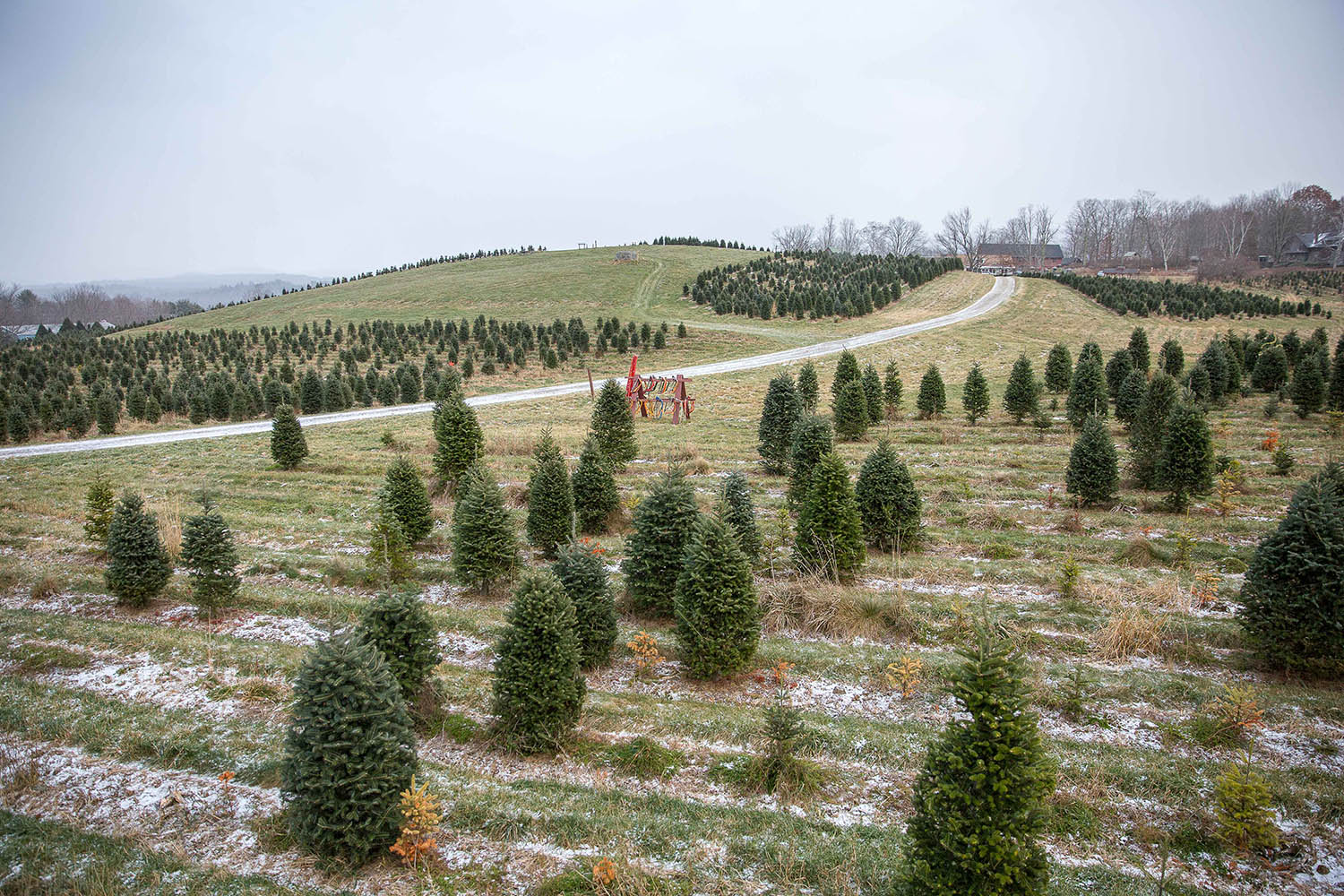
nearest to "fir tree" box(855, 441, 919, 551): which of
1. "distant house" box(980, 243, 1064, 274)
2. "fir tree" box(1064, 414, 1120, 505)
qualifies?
"fir tree" box(1064, 414, 1120, 505)

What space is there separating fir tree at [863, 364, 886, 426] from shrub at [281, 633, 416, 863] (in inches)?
798

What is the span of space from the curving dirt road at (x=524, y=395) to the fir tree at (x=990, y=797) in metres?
28.2

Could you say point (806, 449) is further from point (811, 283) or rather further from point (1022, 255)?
point (1022, 255)

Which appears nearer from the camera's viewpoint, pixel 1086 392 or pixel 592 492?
pixel 592 492

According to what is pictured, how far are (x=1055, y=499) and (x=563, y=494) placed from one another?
989 cm

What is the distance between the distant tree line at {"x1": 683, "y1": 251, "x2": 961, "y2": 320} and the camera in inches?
2099

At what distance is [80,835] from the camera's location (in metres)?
5.15

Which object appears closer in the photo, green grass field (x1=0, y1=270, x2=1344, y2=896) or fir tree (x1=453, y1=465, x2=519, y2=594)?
green grass field (x1=0, y1=270, x2=1344, y2=896)

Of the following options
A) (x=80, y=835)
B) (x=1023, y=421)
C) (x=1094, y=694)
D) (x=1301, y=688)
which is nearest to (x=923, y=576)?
(x=1094, y=694)

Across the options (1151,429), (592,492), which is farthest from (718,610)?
(1151,429)

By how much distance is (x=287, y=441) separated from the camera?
726 inches

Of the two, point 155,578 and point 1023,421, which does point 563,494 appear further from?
point 1023,421

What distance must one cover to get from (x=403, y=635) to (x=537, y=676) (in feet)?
4.76

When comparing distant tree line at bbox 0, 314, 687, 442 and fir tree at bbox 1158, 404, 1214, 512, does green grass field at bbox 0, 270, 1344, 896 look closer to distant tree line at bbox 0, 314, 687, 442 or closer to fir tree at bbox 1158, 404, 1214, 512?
fir tree at bbox 1158, 404, 1214, 512
